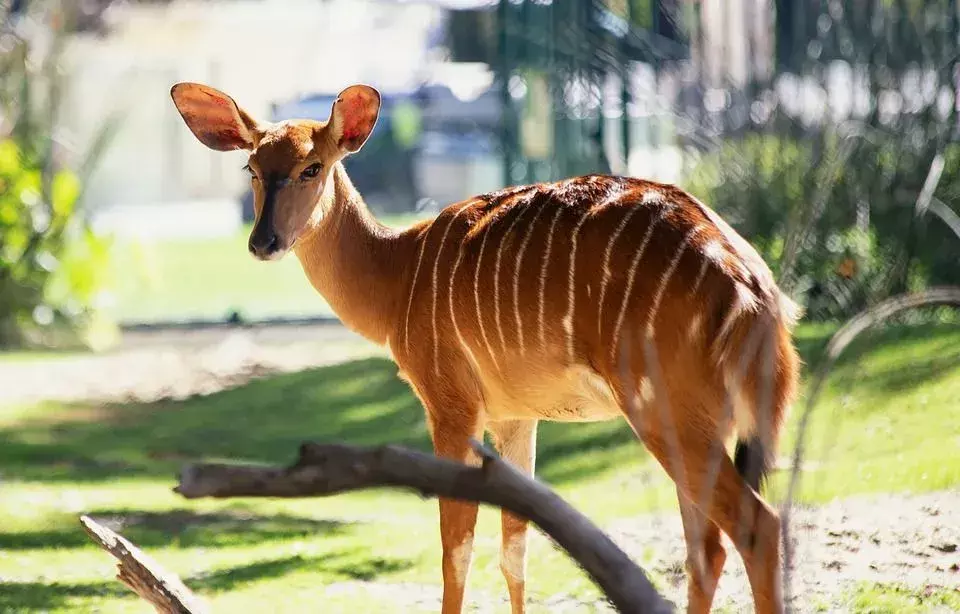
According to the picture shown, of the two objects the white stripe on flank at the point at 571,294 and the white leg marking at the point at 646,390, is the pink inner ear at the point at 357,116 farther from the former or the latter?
the white leg marking at the point at 646,390

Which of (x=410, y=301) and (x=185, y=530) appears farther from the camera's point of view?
(x=185, y=530)

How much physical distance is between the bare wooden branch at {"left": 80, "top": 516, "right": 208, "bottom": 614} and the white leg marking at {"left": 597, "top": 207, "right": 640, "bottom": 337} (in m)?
1.21

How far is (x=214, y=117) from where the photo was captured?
15.0ft

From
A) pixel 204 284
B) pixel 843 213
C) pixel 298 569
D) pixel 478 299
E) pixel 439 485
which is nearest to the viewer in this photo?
pixel 439 485

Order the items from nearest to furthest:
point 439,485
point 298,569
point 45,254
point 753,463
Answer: point 439,485
point 753,463
point 298,569
point 45,254

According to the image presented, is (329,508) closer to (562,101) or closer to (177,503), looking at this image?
(177,503)

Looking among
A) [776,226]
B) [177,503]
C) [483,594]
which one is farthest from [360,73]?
[483,594]

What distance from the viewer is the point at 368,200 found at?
17.8m

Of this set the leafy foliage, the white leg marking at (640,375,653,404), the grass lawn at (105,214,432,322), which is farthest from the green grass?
the grass lawn at (105,214,432,322)

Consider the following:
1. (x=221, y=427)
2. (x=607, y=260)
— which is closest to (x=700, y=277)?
(x=607, y=260)

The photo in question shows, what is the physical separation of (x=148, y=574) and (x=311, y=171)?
129cm

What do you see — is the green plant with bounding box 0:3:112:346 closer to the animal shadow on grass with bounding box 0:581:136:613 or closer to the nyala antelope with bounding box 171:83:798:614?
the animal shadow on grass with bounding box 0:581:136:613

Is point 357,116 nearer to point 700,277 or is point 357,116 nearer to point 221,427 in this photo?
point 700,277

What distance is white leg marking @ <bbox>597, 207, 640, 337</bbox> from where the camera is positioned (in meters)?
3.52
